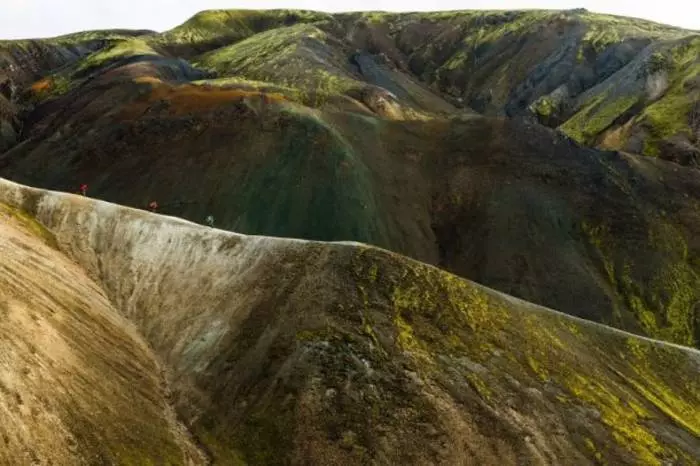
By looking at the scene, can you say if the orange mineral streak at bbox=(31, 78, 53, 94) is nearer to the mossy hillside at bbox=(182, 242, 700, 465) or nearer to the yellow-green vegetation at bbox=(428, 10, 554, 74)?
the yellow-green vegetation at bbox=(428, 10, 554, 74)

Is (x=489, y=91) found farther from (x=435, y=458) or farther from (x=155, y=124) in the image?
(x=435, y=458)

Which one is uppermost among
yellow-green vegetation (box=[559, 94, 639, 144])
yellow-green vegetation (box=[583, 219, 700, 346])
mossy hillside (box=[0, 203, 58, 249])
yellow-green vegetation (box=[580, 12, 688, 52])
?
yellow-green vegetation (box=[580, 12, 688, 52])

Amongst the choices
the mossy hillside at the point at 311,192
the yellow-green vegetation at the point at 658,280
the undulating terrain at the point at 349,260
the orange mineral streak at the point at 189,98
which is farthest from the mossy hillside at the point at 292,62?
the yellow-green vegetation at the point at 658,280

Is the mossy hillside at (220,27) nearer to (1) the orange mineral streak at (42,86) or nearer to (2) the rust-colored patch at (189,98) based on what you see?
(1) the orange mineral streak at (42,86)

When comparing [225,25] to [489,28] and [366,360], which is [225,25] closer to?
[489,28]

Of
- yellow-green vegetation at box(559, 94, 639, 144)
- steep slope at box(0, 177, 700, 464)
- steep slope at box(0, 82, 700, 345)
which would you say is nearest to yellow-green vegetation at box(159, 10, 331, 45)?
steep slope at box(0, 82, 700, 345)
